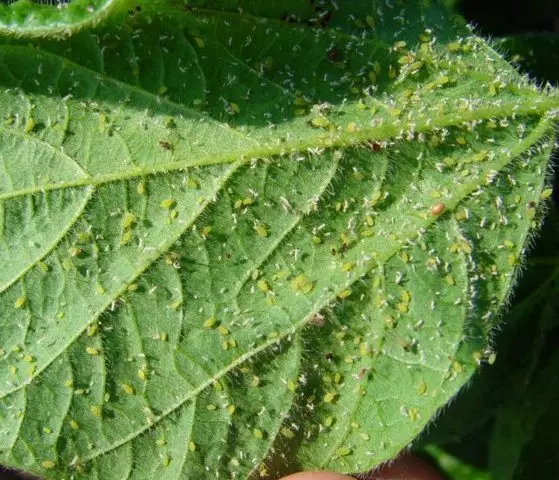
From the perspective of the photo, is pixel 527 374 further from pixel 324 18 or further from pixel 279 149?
pixel 324 18

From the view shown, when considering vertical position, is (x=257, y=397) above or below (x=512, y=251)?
below

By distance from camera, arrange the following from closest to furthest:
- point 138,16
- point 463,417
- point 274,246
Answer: point 138,16 < point 274,246 < point 463,417

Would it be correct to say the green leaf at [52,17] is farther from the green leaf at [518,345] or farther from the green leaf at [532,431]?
the green leaf at [532,431]

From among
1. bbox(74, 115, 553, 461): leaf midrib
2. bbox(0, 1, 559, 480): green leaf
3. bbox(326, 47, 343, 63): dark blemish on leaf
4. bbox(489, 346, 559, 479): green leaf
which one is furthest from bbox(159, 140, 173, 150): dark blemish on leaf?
bbox(489, 346, 559, 479): green leaf

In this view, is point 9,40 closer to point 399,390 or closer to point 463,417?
point 399,390

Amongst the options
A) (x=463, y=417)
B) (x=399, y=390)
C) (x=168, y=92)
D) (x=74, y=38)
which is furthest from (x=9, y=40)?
(x=463, y=417)

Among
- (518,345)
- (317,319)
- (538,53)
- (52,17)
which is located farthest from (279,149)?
(518,345)

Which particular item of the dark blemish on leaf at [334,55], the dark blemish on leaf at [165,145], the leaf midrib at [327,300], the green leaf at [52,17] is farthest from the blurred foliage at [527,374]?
the green leaf at [52,17]
